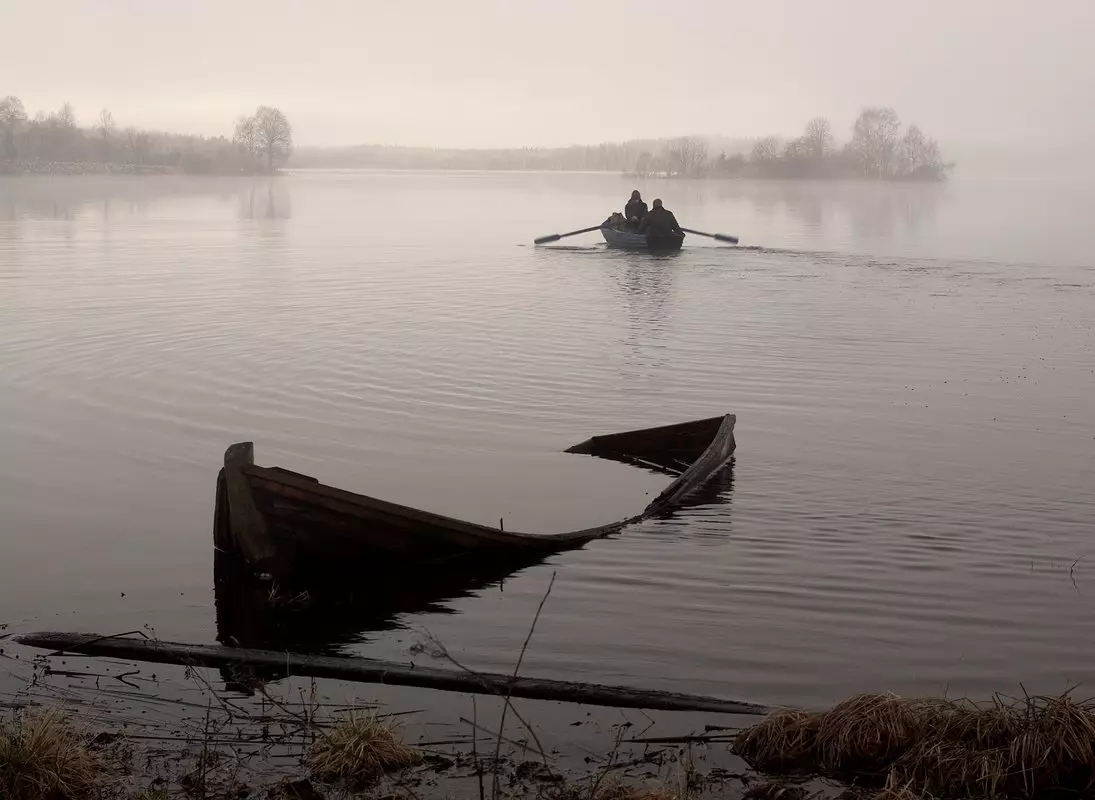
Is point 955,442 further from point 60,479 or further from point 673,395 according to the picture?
point 60,479

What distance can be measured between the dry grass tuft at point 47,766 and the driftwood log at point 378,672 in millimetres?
1799

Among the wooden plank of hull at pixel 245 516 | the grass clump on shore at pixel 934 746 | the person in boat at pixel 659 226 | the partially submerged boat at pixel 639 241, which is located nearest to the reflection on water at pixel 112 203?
the partially submerged boat at pixel 639 241

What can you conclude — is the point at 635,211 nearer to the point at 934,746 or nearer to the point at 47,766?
Result: the point at 934,746

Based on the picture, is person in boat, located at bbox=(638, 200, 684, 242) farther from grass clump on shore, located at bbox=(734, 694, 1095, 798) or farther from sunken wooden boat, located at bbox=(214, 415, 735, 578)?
grass clump on shore, located at bbox=(734, 694, 1095, 798)

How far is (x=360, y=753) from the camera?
677cm

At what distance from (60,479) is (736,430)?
909 centimetres

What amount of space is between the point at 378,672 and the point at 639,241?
3842cm

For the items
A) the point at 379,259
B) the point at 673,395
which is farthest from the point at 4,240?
the point at 673,395

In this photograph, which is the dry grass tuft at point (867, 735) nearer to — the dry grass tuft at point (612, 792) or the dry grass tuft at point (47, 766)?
the dry grass tuft at point (612, 792)

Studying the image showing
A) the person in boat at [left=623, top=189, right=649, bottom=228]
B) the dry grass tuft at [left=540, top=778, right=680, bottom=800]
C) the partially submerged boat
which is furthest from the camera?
the person in boat at [left=623, top=189, right=649, bottom=228]

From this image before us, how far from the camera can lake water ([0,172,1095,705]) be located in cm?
964

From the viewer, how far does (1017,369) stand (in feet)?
75.8

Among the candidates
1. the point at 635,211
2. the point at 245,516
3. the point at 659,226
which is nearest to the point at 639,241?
the point at 659,226

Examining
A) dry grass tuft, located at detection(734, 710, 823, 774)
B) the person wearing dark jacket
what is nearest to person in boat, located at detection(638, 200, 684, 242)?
the person wearing dark jacket
